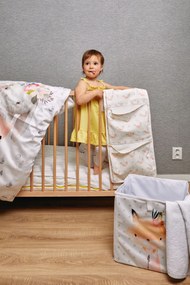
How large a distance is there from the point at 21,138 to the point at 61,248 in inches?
24.6

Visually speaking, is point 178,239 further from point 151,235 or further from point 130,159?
point 130,159

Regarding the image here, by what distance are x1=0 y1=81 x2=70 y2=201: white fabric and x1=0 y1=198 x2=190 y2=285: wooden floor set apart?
8.0 inches

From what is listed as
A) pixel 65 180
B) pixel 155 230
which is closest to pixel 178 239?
pixel 155 230

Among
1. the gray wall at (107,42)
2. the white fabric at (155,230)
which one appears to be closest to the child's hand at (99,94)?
the white fabric at (155,230)

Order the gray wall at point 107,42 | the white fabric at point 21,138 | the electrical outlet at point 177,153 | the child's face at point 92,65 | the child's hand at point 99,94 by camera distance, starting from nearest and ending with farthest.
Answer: the white fabric at point 21,138
the child's hand at point 99,94
the child's face at point 92,65
the gray wall at point 107,42
the electrical outlet at point 177,153

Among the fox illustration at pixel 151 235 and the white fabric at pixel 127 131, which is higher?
the white fabric at pixel 127 131

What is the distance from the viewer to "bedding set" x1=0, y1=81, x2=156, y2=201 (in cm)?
167

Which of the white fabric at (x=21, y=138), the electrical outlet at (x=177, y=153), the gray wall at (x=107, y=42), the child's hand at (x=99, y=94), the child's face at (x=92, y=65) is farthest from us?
the electrical outlet at (x=177, y=153)

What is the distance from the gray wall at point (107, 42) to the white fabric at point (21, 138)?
2.75 ft

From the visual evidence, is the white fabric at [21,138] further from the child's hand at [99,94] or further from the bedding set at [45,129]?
the child's hand at [99,94]

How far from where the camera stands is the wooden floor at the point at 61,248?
1.07 meters

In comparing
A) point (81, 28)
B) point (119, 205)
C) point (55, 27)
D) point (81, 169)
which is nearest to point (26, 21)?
point (55, 27)

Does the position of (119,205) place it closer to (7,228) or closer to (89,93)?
(7,228)

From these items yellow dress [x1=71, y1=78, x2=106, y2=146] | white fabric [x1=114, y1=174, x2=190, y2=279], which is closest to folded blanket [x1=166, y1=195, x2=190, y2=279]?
white fabric [x1=114, y1=174, x2=190, y2=279]
